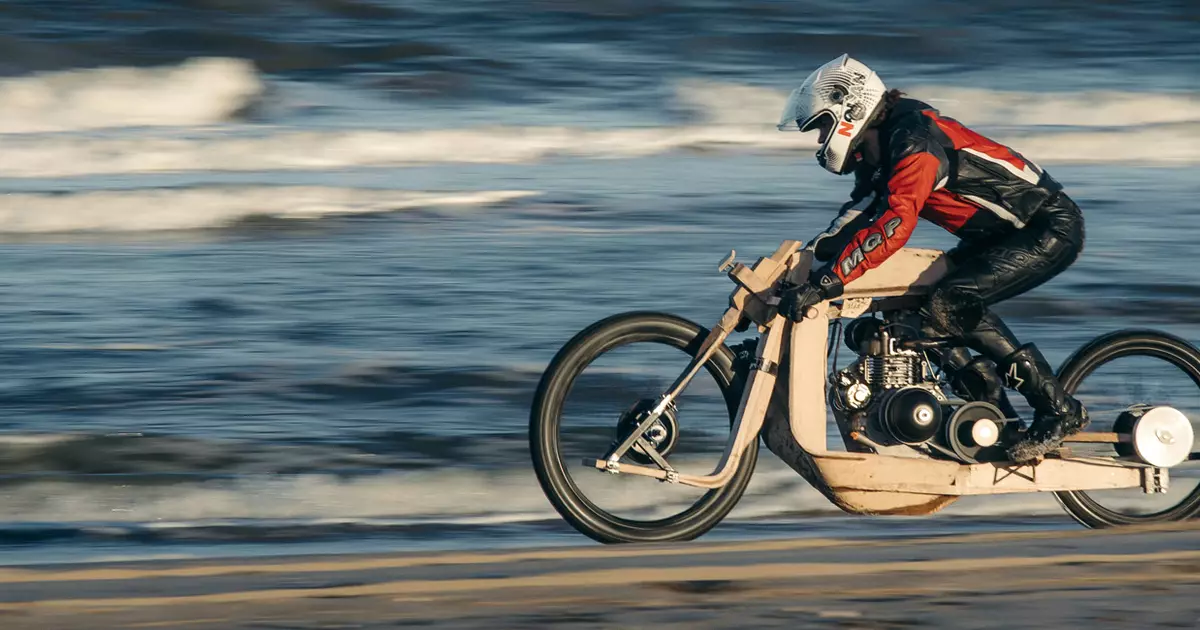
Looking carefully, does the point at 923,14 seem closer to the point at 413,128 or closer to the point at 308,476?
the point at 413,128

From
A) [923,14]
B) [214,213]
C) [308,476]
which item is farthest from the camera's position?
[923,14]

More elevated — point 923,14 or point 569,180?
point 923,14

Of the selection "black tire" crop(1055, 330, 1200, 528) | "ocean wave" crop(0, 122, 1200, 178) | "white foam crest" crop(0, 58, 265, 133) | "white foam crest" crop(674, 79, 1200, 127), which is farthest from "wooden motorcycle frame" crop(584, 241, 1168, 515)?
"white foam crest" crop(0, 58, 265, 133)

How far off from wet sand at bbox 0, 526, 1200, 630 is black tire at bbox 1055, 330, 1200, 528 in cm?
85

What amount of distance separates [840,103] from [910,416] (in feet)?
3.26

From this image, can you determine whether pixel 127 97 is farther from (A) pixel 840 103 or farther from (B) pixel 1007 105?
Result: (A) pixel 840 103

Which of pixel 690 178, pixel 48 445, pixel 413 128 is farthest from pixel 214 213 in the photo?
pixel 48 445

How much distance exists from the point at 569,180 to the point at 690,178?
125cm

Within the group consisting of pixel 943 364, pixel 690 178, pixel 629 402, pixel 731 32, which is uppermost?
pixel 731 32

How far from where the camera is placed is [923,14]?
3428 centimetres

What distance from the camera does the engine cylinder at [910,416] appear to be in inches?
224

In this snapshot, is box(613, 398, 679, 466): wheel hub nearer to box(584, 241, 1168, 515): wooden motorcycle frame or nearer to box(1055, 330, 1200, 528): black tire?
box(584, 241, 1168, 515): wooden motorcycle frame

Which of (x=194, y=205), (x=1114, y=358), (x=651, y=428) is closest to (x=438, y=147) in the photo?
(x=194, y=205)

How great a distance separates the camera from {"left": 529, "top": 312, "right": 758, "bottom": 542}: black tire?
557 cm
